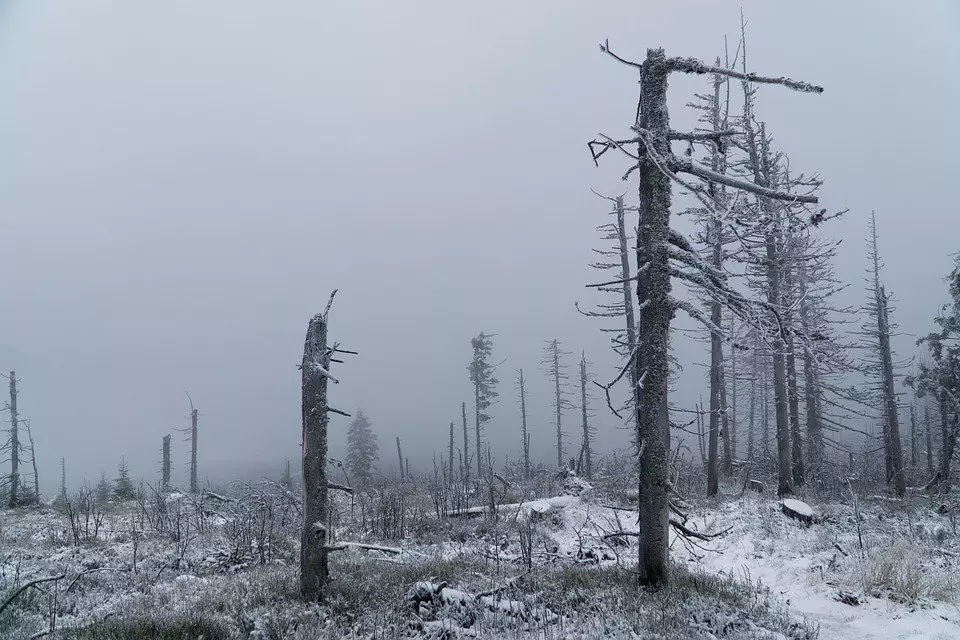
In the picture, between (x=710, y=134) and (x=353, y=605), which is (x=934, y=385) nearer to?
(x=710, y=134)

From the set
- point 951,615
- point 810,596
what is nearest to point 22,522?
point 810,596

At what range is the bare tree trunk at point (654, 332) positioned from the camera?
669cm

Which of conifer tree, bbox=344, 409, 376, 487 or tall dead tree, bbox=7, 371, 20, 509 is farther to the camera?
conifer tree, bbox=344, 409, 376, 487

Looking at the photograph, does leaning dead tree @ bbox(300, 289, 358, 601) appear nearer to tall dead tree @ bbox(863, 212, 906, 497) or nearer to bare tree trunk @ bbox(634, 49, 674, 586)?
bare tree trunk @ bbox(634, 49, 674, 586)

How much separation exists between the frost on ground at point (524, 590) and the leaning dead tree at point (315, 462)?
1.18 feet

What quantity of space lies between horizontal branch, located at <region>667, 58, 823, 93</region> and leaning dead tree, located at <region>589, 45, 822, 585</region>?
12 millimetres

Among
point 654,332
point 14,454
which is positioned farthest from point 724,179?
point 14,454

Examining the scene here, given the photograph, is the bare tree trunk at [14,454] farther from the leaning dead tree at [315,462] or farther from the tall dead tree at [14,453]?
the leaning dead tree at [315,462]

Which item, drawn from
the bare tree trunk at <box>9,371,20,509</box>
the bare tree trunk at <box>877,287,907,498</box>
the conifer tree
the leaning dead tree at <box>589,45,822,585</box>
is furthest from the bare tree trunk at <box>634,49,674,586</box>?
the conifer tree

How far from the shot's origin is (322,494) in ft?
25.6

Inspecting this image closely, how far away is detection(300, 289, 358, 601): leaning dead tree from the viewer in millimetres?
7547

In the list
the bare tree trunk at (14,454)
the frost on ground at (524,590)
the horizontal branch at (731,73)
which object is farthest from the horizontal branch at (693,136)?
the bare tree trunk at (14,454)

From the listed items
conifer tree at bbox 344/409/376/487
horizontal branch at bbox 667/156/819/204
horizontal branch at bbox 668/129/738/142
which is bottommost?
conifer tree at bbox 344/409/376/487

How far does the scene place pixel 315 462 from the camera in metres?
7.75
